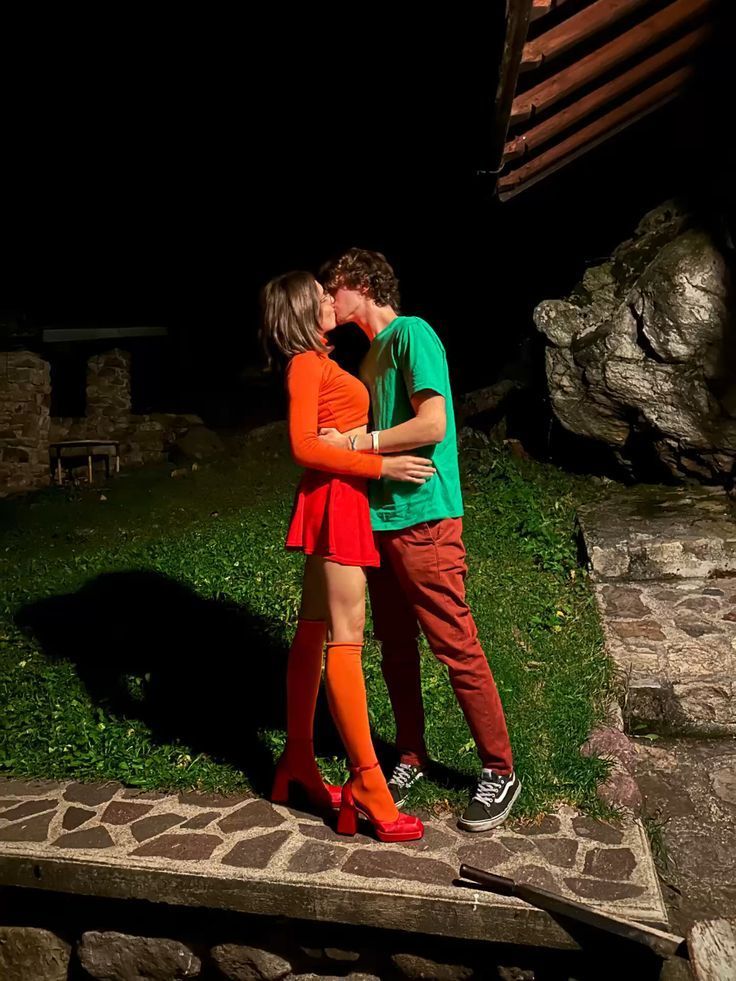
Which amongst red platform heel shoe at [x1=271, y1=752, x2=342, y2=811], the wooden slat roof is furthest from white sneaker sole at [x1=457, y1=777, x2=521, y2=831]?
the wooden slat roof

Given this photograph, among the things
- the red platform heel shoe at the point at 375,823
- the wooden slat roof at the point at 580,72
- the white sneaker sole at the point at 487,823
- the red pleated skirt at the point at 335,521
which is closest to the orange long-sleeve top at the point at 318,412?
the red pleated skirt at the point at 335,521

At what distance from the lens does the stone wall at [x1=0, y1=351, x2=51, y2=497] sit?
13.2m

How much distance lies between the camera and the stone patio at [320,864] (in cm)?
308

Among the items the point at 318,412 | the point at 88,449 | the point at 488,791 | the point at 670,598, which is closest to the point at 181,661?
the point at 488,791

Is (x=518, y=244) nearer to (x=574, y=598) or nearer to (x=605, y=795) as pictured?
(x=574, y=598)

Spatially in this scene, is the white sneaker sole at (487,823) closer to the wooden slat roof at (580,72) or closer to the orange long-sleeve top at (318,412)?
the orange long-sleeve top at (318,412)

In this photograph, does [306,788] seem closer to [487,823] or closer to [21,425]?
[487,823]

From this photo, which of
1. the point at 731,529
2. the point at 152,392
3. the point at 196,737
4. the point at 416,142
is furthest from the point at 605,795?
the point at 152,392

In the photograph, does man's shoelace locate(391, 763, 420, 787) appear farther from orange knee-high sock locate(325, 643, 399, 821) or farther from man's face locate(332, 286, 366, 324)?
man's face locate(332, 286, 366, 324)

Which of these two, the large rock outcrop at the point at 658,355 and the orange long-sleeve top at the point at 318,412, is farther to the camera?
the large rock outcrop at the point at 658,355

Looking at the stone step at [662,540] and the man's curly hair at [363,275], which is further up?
the man's curly hair at [363,275]

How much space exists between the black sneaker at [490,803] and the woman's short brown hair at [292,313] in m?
A: 1.92

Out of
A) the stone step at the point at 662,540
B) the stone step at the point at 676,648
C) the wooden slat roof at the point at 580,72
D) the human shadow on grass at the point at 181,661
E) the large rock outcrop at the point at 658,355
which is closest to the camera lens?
the human shadow on grass at the point at 181,661

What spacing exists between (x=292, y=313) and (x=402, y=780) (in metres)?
2.11
